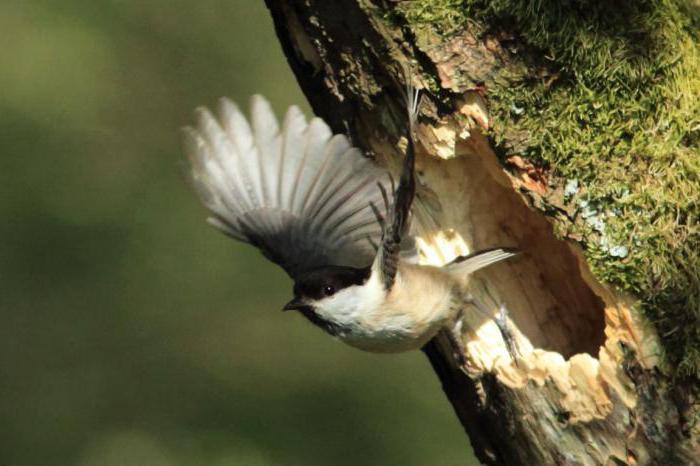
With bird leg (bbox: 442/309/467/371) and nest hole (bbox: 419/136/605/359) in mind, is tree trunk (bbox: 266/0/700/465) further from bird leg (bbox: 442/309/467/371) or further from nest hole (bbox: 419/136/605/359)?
bird leg (bbox: 442/309/467/371)

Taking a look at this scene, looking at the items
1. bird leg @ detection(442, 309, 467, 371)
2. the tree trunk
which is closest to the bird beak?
bird leg @ detection(442, 309, 467, 371)

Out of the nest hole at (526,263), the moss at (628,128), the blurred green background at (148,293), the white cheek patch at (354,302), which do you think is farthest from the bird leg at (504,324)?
the blurred green background at (148,293)

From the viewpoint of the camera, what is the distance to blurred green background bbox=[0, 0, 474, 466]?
5469 mm

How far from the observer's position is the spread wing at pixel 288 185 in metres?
3.24

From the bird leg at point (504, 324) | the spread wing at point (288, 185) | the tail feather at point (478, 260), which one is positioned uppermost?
the spread wing at point (288, 185)

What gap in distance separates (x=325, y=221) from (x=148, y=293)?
2979 millimetres

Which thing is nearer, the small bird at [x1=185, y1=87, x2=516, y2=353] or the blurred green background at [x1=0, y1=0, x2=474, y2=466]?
the small bird at [x1=185, y1=87, x2=516, y2=353]

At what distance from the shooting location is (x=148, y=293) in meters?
6.20

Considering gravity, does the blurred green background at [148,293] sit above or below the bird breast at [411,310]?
above

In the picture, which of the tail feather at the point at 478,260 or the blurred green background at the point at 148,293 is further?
the blurred green background at the point at 148,293

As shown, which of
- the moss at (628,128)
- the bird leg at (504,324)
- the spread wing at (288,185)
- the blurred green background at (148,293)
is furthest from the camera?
the blurred green background at (148,293)

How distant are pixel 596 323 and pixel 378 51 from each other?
0.98 m

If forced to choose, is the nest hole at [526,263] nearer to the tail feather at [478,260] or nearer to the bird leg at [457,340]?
the tail feather at [478,260]

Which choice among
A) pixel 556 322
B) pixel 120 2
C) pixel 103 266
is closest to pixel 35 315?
pixel 103 266
